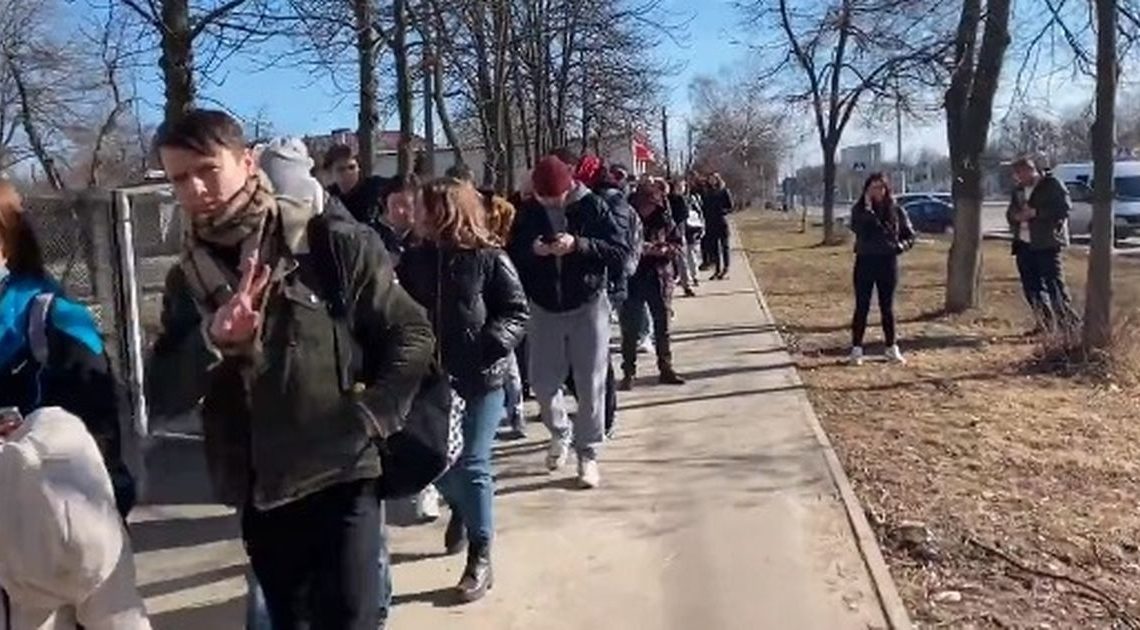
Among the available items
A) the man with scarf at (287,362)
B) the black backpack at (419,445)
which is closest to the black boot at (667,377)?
the black backpack at (419,445)

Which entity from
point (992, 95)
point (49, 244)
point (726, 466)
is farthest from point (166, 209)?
point (992, 95)

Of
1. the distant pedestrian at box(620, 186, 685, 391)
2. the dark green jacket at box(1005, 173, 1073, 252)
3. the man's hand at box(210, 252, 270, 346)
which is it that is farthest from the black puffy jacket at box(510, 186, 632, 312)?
the dark green jacket at box(1005, 173, 1073, 252)

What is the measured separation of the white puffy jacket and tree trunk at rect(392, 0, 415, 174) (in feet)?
27.2

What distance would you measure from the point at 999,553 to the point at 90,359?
13.2 feet

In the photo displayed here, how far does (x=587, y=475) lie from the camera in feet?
23.5

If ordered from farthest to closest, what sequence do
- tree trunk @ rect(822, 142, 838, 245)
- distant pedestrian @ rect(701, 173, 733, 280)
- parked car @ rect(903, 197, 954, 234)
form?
parked car @ rect(903, 197, 954, 234) < tree trunk @ rect(822, 142, 838, 245) < distant pedestrian @ rect(701, 173, 733, 280)

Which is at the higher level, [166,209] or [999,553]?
[166,209]

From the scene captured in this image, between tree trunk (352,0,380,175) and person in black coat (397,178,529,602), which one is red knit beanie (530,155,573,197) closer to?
person in black coat (397,178,529,602)

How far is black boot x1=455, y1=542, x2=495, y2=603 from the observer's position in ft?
17.3

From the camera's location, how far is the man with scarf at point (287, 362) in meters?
2.98

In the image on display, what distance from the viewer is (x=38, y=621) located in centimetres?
298

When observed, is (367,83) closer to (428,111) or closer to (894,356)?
(894,356)

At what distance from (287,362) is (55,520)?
1.90 feet

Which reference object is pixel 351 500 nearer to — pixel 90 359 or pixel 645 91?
pixel 90 359
